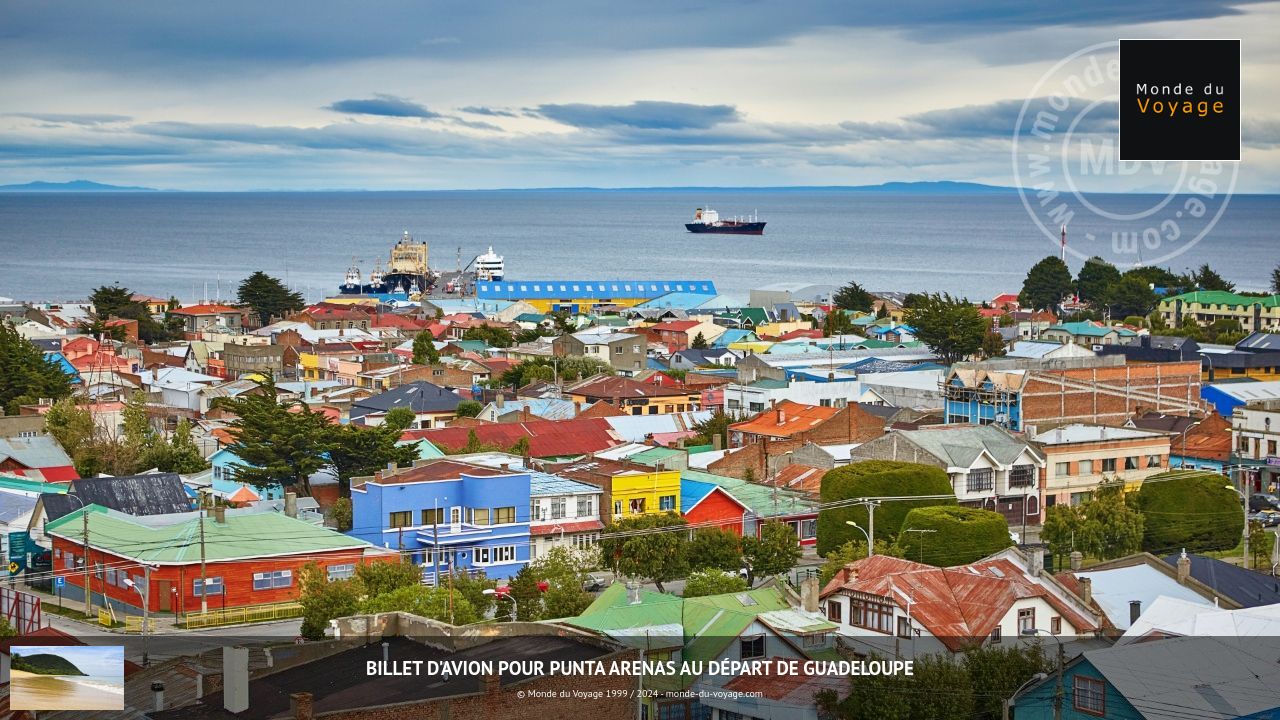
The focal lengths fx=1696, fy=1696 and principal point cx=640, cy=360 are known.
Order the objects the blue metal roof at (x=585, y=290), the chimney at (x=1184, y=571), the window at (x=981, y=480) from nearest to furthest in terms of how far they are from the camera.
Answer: the chimney at (x=1184, y=571), the window at (x=981, y=480), the blue metal roof at (x=585, y=290)

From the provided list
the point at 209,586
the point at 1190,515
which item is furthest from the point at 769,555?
the point at 209,586

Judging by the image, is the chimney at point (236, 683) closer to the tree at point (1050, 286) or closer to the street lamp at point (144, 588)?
the street lamp at point (144, 588)

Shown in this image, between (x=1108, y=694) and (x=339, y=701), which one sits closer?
(x=339, y=701)

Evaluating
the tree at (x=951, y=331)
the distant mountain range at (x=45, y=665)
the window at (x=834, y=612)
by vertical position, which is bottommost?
the window at (x=834, y=612)

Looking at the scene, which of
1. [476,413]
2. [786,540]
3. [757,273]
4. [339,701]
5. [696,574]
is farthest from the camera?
[757,273]

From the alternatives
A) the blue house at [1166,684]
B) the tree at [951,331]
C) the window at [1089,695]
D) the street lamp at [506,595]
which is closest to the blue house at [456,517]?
the street lamp at [506,595]

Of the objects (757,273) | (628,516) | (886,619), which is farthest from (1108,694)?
(757,273)

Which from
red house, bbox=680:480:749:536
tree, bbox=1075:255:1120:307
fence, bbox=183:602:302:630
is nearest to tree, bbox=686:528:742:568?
red house, bbox=680:480:749:536

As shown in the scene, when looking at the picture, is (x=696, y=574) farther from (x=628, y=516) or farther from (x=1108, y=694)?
(x=1108, y=694)
